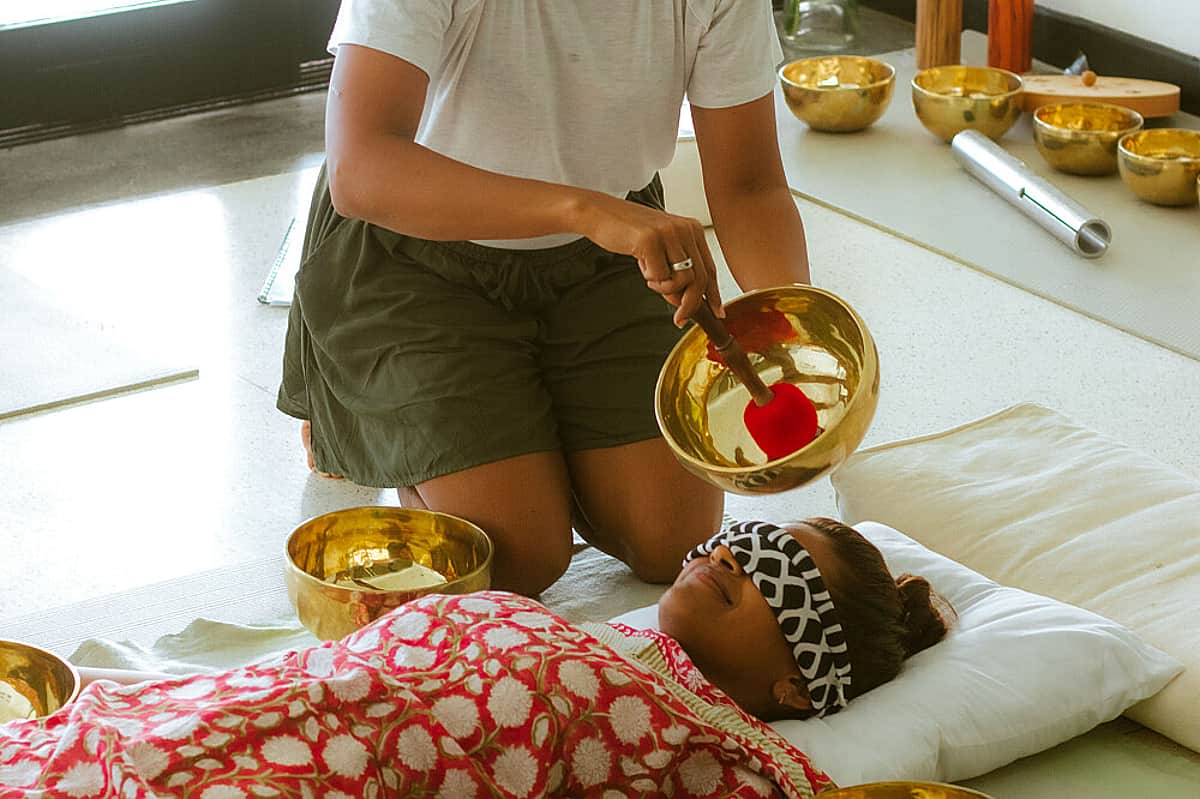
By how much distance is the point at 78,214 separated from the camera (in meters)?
3.07

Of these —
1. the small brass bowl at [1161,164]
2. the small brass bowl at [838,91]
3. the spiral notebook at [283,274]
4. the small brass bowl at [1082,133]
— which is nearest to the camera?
the spiral notebook at [283,274]

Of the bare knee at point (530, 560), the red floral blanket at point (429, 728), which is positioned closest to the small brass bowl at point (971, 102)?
the bare knee at point (530, 560)

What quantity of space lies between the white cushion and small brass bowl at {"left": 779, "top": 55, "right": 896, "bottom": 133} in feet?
4.67

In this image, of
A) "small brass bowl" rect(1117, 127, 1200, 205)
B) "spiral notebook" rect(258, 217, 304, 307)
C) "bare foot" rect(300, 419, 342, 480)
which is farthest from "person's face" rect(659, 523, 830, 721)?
"small brass bowl" rect(1117, 127, 1200, 205)

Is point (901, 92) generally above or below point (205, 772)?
below

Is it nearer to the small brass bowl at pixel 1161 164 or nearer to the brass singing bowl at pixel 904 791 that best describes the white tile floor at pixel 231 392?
the small brass bowl at pixel 1161 164

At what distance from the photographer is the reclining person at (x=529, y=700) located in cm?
120

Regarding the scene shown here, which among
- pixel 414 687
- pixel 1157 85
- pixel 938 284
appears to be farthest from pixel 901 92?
pixel 414 687

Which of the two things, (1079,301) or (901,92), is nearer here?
(1079,301)

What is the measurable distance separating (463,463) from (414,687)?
0.51 meters

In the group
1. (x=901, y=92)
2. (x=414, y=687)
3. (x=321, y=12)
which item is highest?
(x=414, y=687)

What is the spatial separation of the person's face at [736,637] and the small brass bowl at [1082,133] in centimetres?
177

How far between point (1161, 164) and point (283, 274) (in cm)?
151

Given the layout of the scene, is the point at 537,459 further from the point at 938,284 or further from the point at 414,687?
the point at 938,284
